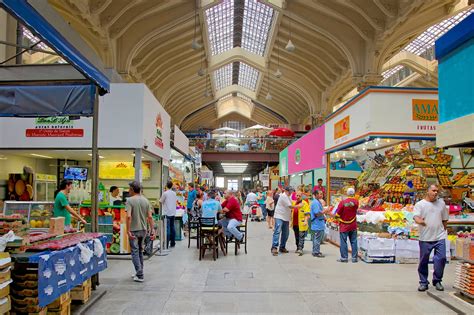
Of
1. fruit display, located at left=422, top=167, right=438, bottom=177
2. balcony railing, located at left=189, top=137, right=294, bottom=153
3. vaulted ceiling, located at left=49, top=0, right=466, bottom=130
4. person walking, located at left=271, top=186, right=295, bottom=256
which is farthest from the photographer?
balcony railing, located at left=189, top=137, right=294, bottom=153

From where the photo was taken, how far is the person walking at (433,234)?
6.04 meters

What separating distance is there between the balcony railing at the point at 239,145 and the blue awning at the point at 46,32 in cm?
2635

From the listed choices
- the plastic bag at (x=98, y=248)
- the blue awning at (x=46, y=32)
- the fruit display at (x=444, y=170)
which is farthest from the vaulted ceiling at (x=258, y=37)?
the plastic bag at (x=98, y=248)

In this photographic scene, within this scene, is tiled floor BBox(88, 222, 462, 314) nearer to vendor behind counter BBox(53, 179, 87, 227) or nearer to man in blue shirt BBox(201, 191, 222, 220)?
man in blue shirt BBox(201, 191, 222, 220)

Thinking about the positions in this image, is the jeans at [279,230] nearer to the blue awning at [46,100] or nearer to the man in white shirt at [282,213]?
the man in white shirt at [282,213]

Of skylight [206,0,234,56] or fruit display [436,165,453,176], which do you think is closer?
fruit display [436,165,453,176]

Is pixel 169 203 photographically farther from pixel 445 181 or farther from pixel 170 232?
pixel 445 181

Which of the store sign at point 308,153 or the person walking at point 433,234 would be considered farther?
the store sign at point 308,153

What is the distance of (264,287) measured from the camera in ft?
21.0

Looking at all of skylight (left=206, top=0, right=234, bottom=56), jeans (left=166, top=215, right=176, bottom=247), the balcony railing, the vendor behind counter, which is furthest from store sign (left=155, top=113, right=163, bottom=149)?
the balcony railing

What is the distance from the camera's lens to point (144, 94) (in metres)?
8.73

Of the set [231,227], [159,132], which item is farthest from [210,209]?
[159,132]

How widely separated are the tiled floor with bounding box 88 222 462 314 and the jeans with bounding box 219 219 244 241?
54 centimetres

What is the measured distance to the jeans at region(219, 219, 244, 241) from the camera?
9.34 meters
